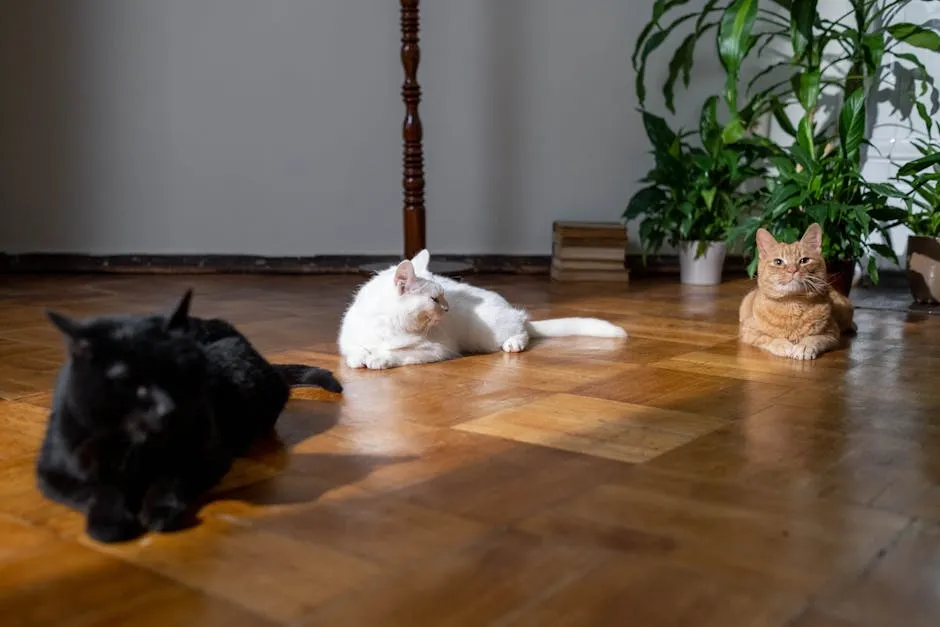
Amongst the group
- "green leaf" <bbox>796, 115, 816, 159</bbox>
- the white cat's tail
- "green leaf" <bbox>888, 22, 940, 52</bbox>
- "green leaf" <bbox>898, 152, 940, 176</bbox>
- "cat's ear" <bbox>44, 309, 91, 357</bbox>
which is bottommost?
the white cat's tail

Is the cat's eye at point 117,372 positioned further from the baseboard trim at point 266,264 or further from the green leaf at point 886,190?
the baseboard trim at point 266,264

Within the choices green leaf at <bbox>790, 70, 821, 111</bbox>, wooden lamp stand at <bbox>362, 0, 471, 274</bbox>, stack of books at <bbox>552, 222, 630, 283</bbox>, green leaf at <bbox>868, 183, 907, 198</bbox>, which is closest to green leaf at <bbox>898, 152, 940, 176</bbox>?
green leaf at <bbox>868, 183, 907, 198</bbox>

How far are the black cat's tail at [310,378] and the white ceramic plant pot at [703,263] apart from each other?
2.21 meters

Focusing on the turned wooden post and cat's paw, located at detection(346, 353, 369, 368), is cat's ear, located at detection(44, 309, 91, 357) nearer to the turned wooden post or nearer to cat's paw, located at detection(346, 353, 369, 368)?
cat's paw, located at detection(346, 353, 369, 368)

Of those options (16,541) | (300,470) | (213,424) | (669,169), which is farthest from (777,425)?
(669,169)

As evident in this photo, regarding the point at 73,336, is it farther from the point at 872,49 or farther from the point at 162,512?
the point at 872,49

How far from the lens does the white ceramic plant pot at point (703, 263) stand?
11.7 ft

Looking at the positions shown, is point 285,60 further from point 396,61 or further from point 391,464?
point 391,464

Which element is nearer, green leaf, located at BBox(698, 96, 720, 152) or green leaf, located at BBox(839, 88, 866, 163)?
green leaf, located at BBox(839, 88, 866, 163)

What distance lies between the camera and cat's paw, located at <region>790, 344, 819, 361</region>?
Answer: 7.05 feet

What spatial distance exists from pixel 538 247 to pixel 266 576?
10.4 ft

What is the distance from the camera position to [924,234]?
10.0 feet

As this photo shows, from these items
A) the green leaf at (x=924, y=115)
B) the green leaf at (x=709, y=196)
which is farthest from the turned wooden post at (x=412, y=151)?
the green leaf at (x=924, y=115)

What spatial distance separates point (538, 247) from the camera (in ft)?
13.2
